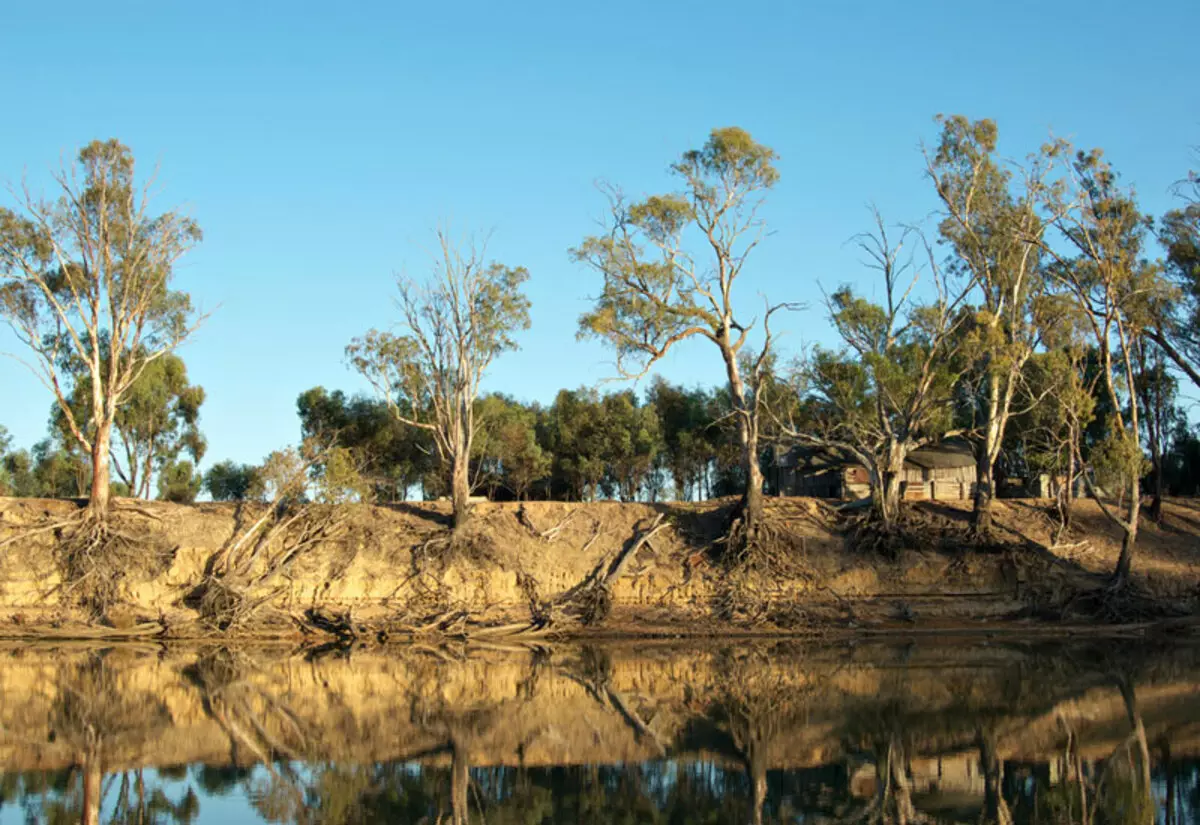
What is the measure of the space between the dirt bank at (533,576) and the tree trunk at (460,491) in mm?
598

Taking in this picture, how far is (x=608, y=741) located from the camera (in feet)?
51.1

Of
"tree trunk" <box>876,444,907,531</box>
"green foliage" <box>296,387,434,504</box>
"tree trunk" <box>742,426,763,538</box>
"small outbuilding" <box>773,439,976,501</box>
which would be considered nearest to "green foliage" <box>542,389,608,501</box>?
"green foliage" <box>296,387,434,504</box>

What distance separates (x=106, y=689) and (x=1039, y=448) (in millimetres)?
36033

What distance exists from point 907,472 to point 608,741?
95.5 feet

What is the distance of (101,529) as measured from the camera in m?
31.3

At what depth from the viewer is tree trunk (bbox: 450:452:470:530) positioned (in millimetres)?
33125

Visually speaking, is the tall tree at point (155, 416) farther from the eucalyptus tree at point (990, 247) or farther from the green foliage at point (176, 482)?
→ the eucalyptus tree at point (990, 247)

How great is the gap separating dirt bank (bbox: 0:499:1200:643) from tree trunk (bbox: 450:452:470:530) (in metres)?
0.60

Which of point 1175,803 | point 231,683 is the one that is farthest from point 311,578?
point 1175,803

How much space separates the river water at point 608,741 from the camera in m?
12.0

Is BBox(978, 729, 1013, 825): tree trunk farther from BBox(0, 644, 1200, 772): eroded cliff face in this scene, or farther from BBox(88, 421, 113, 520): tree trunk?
BBox(88, 421, 113, 520): tree trunk

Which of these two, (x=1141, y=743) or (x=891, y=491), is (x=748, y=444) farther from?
(x=1141, y=743)

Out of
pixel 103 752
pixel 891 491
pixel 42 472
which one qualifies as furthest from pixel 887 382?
pixel 42 472

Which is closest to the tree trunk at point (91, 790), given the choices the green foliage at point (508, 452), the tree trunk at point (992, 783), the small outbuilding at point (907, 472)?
the tree trunk at point (992, 783)
